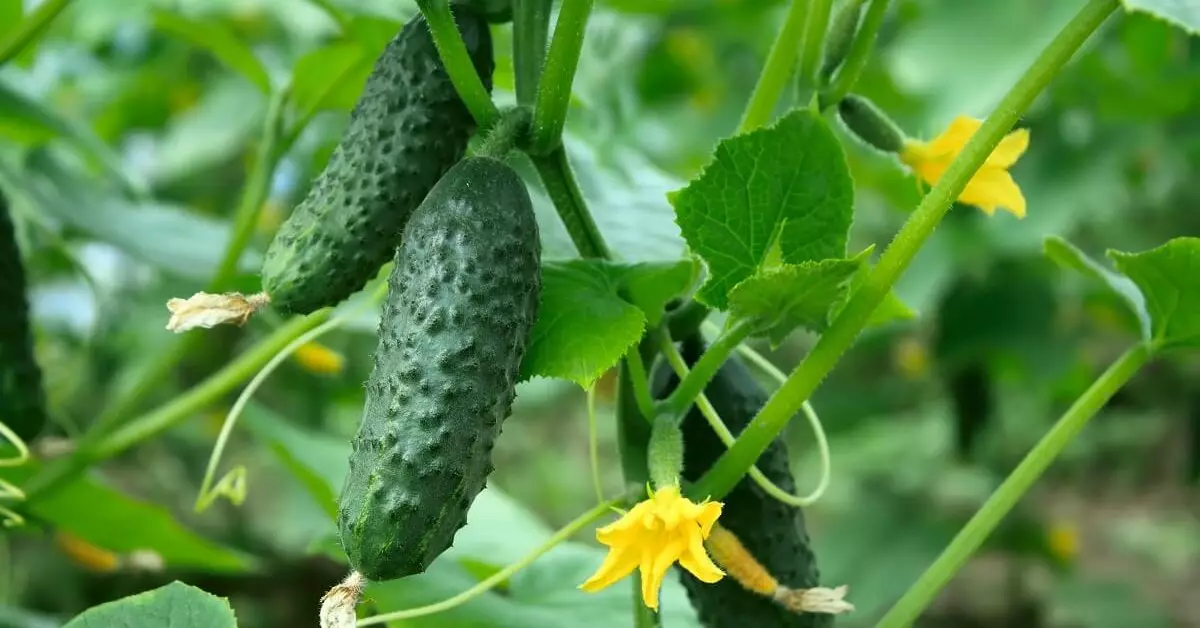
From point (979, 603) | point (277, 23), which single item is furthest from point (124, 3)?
point (979, 603)

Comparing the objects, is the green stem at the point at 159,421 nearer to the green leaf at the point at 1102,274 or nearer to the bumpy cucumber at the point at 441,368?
the bumpy cucumber at the point at 441,368

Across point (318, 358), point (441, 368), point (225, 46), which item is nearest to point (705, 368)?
point (441, 368)

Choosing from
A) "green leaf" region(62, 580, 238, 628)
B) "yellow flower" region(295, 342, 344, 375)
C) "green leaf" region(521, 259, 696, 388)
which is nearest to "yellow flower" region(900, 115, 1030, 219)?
"green leaf" region(521, 259, 696, 388)

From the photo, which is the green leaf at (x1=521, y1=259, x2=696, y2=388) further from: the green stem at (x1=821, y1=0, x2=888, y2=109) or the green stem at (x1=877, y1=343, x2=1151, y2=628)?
the green stem at (x1=877, y1=343, x2=1151, y2=628)

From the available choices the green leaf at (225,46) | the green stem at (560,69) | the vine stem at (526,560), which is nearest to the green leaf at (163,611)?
the vine stem at (526,560)

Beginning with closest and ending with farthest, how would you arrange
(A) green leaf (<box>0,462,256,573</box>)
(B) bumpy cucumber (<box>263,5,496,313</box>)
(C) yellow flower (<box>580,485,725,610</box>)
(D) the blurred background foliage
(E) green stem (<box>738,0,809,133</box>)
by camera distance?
(C) yellow flower (<box>580,485,725,610</box>) → (B) bumpy cucumber (<box>263,5,496,313</box>) → (E) green stem (<box>738,0,809,133</box>) → (A) green leaf (<box>0,462,256,573</box>) → (D) the blurred background foliage

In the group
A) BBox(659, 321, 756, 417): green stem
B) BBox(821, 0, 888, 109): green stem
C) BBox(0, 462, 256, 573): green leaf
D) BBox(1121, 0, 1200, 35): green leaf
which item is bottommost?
BBox(659, 321, 756, 417): green stem

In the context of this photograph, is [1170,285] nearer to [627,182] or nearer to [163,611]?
[627,182]
